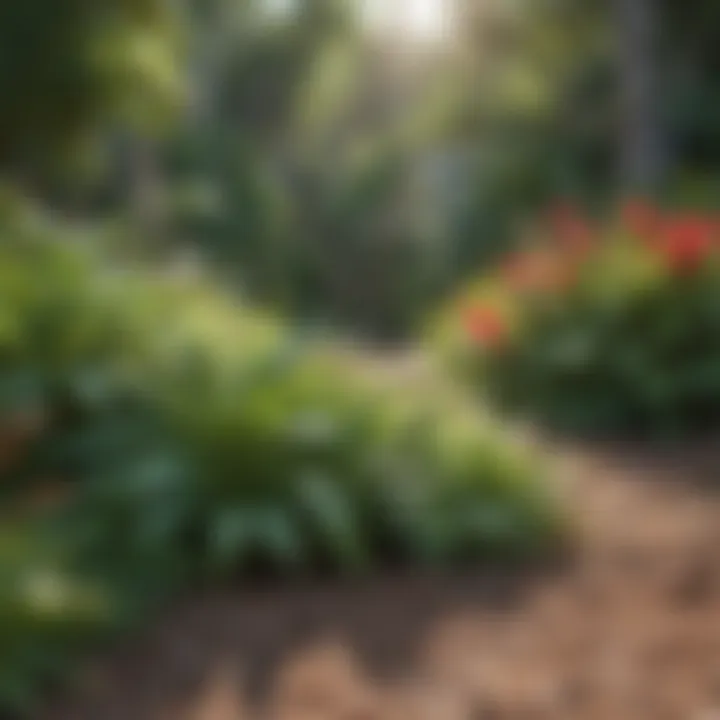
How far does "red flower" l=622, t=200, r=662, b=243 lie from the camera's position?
26.2 ft

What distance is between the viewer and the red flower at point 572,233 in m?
8.20

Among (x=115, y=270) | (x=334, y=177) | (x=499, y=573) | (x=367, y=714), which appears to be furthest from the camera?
(x=334, y=177)

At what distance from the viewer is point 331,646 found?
373 cm

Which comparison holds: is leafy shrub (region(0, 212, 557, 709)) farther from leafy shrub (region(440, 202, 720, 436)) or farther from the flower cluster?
the flower cluster

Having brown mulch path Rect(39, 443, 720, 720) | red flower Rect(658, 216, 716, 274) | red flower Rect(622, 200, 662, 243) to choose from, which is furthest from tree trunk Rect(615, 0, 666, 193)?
brown mulch path Rect(39, 443, 720, 720)

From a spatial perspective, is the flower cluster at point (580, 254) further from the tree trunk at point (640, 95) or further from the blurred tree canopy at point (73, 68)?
the blurred tree canopy at point (73, 68)

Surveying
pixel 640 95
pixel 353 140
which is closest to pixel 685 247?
pixel 640 95

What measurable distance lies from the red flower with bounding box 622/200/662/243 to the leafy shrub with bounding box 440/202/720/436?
11mm

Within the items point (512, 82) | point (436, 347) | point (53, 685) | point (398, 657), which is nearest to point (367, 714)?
point (398, 657)

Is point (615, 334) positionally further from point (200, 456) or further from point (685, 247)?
point (200, 456)

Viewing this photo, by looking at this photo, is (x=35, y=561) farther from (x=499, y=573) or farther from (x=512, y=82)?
(x=512, y=82)

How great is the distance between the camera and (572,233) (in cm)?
834

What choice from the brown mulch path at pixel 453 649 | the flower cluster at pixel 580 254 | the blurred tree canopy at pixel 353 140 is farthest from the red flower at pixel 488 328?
the brown mulch path at pixel 453 649

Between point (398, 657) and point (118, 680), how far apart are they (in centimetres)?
75
